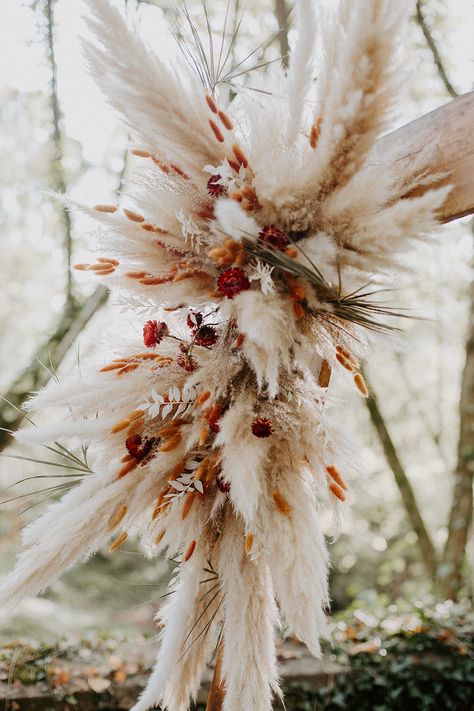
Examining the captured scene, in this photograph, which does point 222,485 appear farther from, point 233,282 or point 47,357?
point 47,357

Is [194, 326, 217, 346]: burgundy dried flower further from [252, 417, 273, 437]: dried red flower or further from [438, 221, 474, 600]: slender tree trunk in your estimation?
[438, 221, 474, 600]: slender tree trunk

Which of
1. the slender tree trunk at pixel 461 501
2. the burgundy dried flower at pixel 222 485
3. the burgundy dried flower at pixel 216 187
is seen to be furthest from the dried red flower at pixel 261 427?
the slender tree trunk at pixel 461 501

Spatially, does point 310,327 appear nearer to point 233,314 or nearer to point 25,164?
point 233,314

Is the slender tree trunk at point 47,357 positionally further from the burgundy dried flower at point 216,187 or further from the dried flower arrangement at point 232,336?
the burgundy dried flower at point 216,187

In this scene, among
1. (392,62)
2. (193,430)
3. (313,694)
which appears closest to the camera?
(392,62)

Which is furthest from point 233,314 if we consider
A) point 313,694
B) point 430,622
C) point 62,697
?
point 430,622
